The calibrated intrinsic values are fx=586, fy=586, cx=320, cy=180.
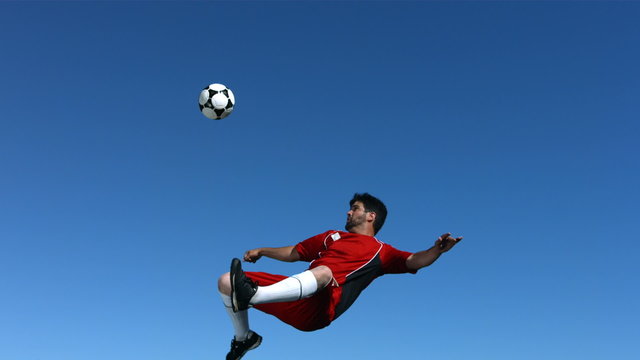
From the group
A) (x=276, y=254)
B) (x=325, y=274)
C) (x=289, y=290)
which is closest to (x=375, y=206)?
(x=276, y=254)

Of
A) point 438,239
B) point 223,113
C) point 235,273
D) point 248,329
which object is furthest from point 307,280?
point 223,113

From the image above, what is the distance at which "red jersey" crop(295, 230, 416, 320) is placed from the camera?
27.4 feet

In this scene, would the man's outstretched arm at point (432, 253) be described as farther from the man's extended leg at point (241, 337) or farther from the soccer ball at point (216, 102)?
the soccer ball at point (216, 102)

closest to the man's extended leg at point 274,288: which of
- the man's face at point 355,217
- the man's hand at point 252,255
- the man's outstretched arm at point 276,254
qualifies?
the man's face at point 355,217

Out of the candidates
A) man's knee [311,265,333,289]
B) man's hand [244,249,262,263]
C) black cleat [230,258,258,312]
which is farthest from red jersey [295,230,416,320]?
black cleat [230,258,258,312]

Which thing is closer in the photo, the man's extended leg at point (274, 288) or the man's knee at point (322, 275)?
the man's extended leg at point (274, 288)

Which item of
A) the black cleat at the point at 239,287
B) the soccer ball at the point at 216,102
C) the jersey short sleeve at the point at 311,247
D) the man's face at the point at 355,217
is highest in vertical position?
the soccer ball at the point at 216,102

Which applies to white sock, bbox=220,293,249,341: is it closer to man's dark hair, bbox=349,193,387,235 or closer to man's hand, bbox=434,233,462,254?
man's dark hair, bbox=349,193,387,235

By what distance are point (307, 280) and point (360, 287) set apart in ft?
4.57

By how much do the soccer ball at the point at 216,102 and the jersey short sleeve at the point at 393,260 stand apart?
4.18 meters

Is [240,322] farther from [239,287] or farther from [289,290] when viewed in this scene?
[239,287]

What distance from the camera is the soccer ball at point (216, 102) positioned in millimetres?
11031

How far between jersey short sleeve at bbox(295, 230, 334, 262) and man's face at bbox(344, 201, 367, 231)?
Result: 34 cm

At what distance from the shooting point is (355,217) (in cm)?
929
